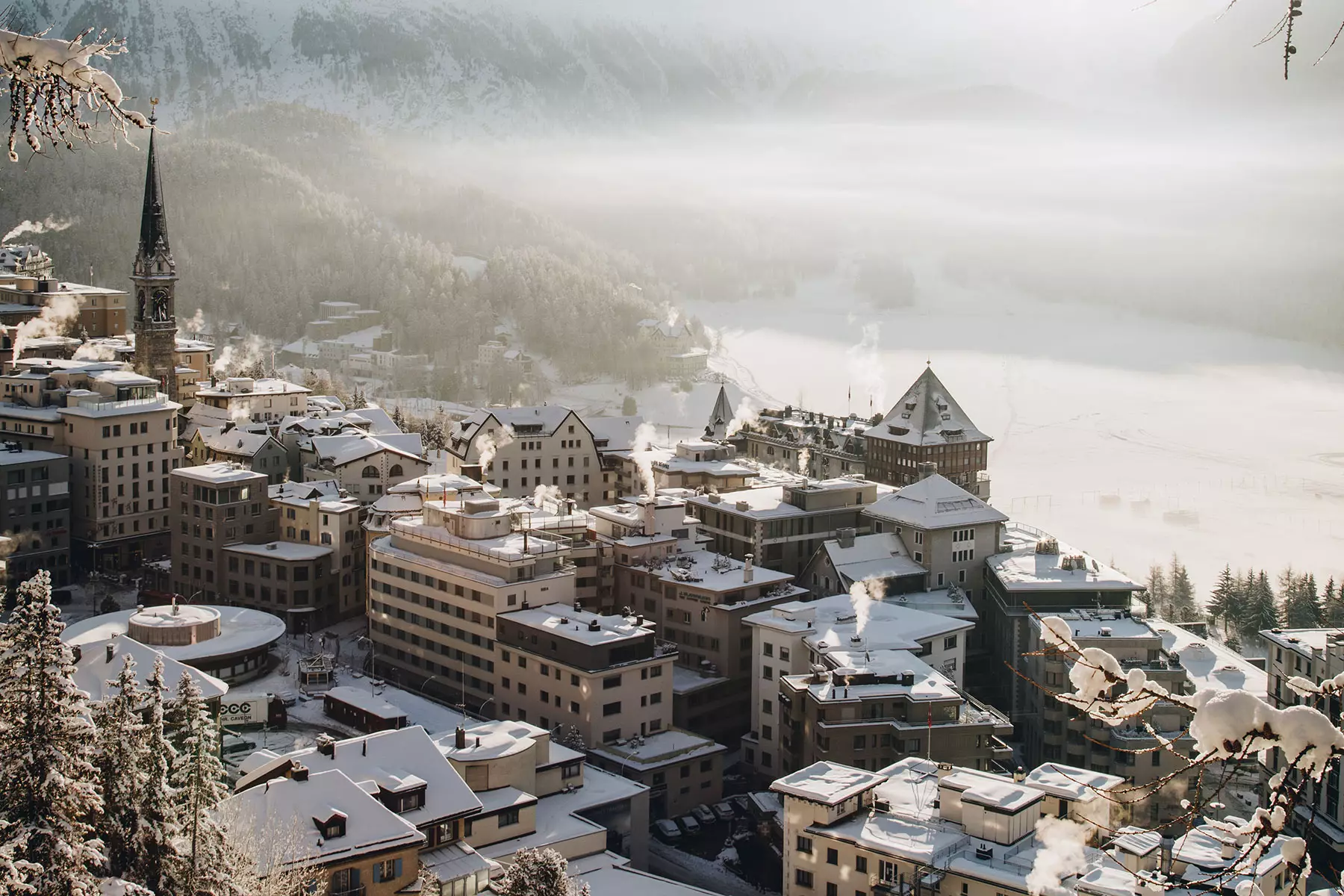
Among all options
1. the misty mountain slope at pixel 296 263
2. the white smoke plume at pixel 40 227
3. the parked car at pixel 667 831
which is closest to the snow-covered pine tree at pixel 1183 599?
the parked car at pixel 667 831

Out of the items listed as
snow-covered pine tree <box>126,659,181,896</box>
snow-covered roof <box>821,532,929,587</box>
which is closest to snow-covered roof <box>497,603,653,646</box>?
snow-covered roof <box>821,532,929,587</box>

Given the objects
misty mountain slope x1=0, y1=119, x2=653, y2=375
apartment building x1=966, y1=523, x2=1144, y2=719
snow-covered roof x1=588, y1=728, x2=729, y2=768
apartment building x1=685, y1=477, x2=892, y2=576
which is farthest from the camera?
misty mountain slope x1=0, y1=119, x2=653, y2=375

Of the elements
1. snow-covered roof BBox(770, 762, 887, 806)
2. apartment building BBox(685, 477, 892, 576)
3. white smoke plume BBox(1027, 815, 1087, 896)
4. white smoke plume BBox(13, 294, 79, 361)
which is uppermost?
white smoke plume BBox(13, 294, 79, 361)

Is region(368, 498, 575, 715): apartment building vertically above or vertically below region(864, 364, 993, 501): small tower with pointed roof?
below

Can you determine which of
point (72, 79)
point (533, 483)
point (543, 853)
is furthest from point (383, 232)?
point (72, 79)

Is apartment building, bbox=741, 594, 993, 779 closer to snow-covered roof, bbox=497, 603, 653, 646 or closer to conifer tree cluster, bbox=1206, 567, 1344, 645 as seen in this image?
snow-covered roof, bbox=497, 603, 653, 646

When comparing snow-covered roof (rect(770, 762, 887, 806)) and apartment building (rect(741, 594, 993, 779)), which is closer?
snow-covered roof (rect(770, 762, 887, 806))

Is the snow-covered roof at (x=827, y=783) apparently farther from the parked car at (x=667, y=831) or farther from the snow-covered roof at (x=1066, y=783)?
the parked car at (x=667, y=831)

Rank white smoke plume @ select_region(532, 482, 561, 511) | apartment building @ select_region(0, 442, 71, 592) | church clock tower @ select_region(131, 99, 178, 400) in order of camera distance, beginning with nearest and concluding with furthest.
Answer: white smoke plume @ select_region(532, 482, 561, 511) < apartment building @ select_region(0, 442, 71, 592) < church clock tower @ select_region(131, 99, 178, 400)
